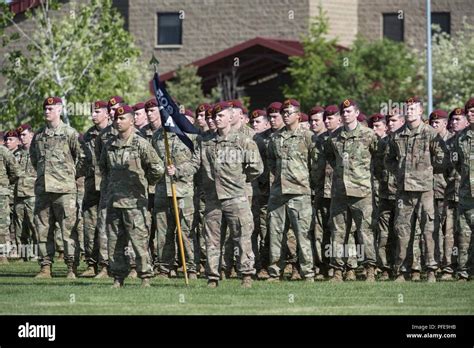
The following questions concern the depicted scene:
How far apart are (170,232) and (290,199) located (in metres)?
1.89

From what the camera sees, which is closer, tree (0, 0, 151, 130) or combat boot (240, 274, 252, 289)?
combat boot (240, 274, 252, 289)

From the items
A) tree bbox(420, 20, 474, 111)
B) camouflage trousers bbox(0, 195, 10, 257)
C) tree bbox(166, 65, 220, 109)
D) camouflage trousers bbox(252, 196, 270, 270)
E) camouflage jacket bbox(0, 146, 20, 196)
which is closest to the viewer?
→ camouflage trousers bbox(252, 196, 270, 270)

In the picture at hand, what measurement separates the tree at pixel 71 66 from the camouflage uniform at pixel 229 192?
19131 millimetres

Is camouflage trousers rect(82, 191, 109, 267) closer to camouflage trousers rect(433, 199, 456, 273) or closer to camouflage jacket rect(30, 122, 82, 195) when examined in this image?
camouflage jacket rect(30, 122, 82, 195)

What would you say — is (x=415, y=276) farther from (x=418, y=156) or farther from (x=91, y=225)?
(x=91, y=225)

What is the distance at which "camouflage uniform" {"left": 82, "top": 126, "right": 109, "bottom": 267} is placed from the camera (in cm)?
2092

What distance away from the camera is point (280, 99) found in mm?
54438

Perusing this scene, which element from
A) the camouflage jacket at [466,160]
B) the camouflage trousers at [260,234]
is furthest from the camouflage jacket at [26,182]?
the camouflage jacket at [466,160]

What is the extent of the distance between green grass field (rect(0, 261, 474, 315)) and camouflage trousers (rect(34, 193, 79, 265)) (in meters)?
0.72

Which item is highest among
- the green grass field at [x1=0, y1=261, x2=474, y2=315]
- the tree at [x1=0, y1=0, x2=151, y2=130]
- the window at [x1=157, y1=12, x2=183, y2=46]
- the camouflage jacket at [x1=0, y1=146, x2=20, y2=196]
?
the window at [x1=157, y1=12, x2=183, y2=46]

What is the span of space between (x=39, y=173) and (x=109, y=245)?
116 inches

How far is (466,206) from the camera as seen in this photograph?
774 inches

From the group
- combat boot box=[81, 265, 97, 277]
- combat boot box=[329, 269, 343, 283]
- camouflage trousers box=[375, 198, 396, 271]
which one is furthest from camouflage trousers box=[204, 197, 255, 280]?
combat boot box=[81, 265, 97, 277]

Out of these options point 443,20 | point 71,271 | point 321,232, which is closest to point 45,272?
point 71,271
